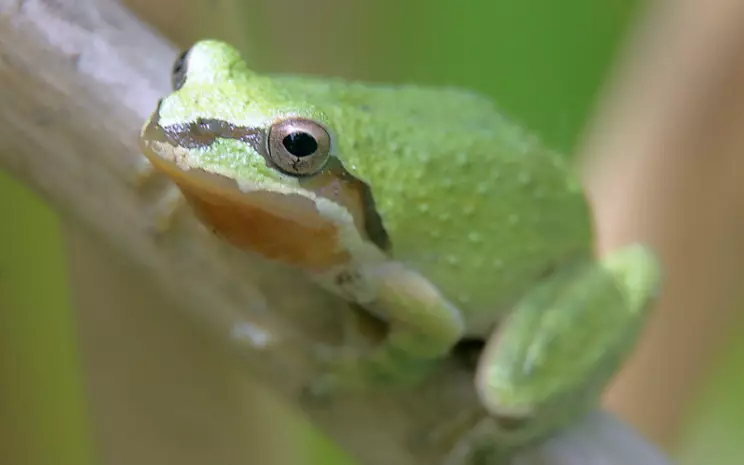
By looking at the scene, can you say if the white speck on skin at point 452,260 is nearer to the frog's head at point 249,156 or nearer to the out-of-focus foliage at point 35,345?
the frog's head at point 249,156

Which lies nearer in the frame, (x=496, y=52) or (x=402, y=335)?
(x=402, y=335)

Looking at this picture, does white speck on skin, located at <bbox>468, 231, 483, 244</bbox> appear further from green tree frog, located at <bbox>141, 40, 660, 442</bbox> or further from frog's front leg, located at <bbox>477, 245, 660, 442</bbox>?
frog's front leg, located at <bbox>477, 245, 660, 442</bbox>

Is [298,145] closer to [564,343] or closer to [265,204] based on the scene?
[265,204]

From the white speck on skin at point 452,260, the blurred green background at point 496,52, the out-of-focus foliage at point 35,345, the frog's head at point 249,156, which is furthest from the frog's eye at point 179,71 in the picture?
the blurred green background at point 496,52

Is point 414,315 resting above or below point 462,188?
below

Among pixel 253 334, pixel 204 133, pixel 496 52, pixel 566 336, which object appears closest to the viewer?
pixel 204 133

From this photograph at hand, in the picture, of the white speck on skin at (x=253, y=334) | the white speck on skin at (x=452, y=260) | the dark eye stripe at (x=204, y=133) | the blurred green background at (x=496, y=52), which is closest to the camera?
the dark eye stripe at (x=204, y=133)

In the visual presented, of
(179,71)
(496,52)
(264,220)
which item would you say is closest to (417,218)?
(264,220)

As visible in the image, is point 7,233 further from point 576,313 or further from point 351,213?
point 576,313

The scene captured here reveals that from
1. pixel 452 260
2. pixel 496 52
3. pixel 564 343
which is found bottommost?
pixel 564 343
